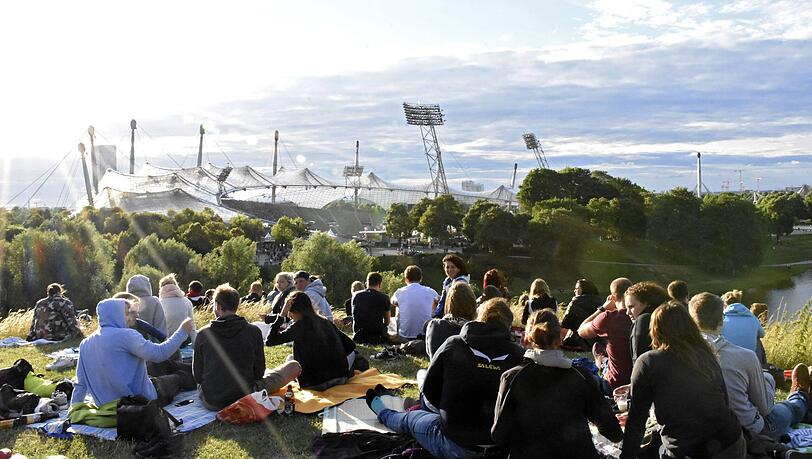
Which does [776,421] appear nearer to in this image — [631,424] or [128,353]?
[631,424]

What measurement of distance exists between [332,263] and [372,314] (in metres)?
29.0

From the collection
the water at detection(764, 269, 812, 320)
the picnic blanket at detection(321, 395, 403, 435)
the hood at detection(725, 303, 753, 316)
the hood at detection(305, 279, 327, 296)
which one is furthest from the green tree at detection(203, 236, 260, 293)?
the hood at detection(725, 303, 753, 316)

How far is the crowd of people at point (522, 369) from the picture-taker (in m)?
→ 3.74

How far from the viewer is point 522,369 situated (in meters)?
3.73

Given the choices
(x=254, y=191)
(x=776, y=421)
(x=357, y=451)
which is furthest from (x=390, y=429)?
(x=254, y=191)

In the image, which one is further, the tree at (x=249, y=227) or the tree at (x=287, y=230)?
the tree at (x=287, y=230)

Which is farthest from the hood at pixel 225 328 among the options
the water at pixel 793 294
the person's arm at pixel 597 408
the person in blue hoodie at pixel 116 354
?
the water at pixel 793 294

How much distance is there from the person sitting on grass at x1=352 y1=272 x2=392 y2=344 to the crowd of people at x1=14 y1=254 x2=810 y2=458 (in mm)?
631

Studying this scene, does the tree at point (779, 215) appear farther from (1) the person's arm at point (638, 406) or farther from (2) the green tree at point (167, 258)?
(1) the person's arm at point (638, 406)

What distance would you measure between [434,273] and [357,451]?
47.0m

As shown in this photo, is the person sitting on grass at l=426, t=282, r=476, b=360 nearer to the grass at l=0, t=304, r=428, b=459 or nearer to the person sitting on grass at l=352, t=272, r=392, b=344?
the grass at l=0, t=304, r=428, b=459

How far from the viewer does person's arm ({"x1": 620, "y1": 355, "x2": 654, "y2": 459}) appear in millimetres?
3857

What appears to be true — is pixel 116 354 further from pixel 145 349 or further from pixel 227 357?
pixel 227 357

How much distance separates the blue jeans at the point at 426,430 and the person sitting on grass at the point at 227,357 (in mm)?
1303
